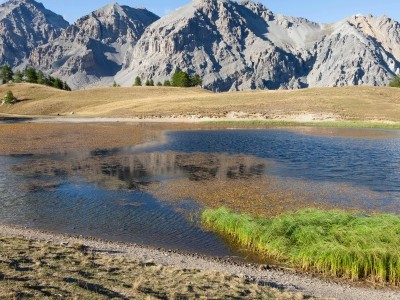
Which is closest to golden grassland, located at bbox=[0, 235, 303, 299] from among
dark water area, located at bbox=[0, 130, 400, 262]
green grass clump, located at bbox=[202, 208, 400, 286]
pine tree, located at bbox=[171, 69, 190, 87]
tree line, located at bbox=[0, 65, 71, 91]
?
green grass clump, located at bbox=[202, 208, 400, 286]

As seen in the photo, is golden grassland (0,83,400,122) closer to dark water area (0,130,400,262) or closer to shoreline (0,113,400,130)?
shoreline (0,113,400,130)

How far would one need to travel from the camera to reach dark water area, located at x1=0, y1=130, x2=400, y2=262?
69.8ft

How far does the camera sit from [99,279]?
1214 cm

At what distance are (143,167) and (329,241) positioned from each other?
25.5m

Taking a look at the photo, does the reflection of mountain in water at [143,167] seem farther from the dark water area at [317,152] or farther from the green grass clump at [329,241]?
the green grass clump at [329,241]

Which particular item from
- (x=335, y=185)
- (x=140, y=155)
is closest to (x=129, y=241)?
(x=335, y=185)

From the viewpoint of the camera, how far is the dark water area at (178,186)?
69.8ft

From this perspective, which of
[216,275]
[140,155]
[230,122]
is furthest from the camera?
[230,122]

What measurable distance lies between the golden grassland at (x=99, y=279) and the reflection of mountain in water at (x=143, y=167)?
16.4 meters

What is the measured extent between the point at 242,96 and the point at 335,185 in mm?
96159

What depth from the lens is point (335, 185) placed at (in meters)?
32.0

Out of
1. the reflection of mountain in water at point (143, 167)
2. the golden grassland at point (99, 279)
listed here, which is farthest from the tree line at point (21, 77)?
the golden grassland at point (99, 279)

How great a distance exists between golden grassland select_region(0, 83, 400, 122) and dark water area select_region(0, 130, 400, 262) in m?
47.6

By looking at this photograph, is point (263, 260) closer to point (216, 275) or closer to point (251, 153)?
point (216, 275)
